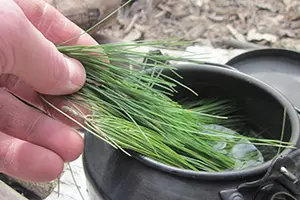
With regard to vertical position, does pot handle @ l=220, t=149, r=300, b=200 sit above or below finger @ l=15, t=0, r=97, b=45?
below

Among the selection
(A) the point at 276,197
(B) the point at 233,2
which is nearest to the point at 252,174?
(A) the point at 276,197

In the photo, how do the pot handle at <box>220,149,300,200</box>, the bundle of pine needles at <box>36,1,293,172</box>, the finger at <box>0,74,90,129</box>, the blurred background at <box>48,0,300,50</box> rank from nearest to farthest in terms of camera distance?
the pot handle at <box>220,149,300,200</box> → the bundle of pine needles at <box>36,1,293,172</box> → the finger at <box>0,74,90,129</box> → the blurred background at <box>48,0,300,50</box>

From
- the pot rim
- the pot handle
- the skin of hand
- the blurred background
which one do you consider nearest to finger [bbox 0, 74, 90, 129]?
the skin of hand

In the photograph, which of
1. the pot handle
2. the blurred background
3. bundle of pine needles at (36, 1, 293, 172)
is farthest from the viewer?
the blurred background

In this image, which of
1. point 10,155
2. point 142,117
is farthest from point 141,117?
point 10,155

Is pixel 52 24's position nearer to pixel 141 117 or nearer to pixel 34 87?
pixel 34 87

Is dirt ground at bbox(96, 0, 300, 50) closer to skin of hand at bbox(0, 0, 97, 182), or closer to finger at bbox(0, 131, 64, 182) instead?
skin of hand at bbox(0, 0, 97, 182)
